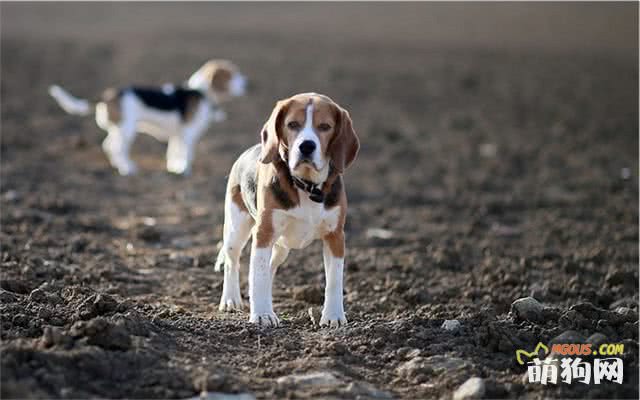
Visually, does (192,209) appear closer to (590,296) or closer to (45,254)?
(45,254)

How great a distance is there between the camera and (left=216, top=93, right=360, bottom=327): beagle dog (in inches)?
241

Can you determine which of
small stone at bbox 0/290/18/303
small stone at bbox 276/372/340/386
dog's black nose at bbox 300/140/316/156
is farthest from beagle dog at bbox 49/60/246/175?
small stone at bbox 276/372/340/386

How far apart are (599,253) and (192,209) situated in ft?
16.8

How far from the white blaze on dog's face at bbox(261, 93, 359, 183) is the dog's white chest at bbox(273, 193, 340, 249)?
191 millimetres

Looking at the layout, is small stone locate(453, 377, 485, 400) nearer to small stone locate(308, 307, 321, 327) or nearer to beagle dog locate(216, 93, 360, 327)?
beagle dog locate(216, 93, 360, 327)

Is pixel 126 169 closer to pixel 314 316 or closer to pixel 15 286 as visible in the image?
pixel 15 286

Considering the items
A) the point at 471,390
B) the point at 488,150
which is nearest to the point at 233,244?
the point at 471,390

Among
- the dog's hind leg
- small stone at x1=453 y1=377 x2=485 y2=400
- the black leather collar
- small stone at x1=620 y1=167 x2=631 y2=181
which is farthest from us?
small stone at x1=620 y1=167 x2=631 y2=181

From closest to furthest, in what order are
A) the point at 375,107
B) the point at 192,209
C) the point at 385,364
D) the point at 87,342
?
the point at 87,342 < the point at 385,364 < the point at 192,209 < the point at 375,107

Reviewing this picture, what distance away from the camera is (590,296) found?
8133 mm

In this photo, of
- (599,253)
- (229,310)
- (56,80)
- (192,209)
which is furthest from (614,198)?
(56,80)

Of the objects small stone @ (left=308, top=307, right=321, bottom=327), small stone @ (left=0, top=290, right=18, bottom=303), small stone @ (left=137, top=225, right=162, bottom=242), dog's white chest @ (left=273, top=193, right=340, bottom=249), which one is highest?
dog's white chest @ (left=273, top=193, right=340, bottom=249)

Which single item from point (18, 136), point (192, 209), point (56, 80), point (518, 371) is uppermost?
point (56, 80)
